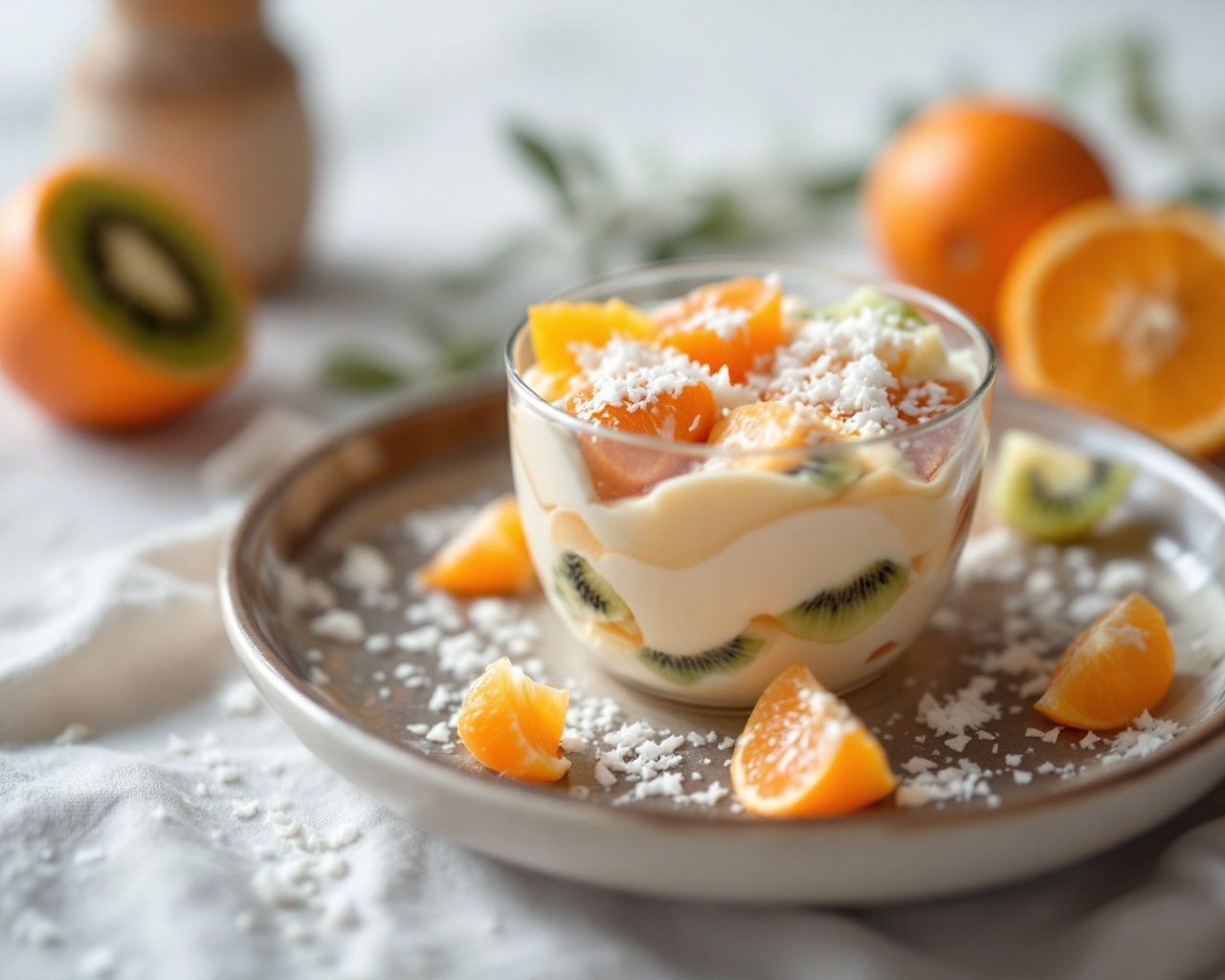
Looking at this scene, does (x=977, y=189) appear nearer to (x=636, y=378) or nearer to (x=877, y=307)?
(x=877, y=307)

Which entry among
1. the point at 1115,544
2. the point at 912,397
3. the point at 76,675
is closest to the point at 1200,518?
the point at 1115,544

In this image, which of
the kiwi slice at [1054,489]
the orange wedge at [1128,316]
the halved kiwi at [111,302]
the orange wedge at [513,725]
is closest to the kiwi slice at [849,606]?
the orange wedge at [513,725]

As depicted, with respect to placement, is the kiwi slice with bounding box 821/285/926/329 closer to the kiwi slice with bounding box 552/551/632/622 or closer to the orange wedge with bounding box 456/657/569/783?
the kiwi slice with bounding box 552/551/632/622

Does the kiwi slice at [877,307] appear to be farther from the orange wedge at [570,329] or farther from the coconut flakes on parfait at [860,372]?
the orange wedge at [570,329]

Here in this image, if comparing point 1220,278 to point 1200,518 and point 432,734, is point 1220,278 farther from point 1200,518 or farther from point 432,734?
point 432,734

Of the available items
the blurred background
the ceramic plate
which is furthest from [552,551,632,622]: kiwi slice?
the blurred background
